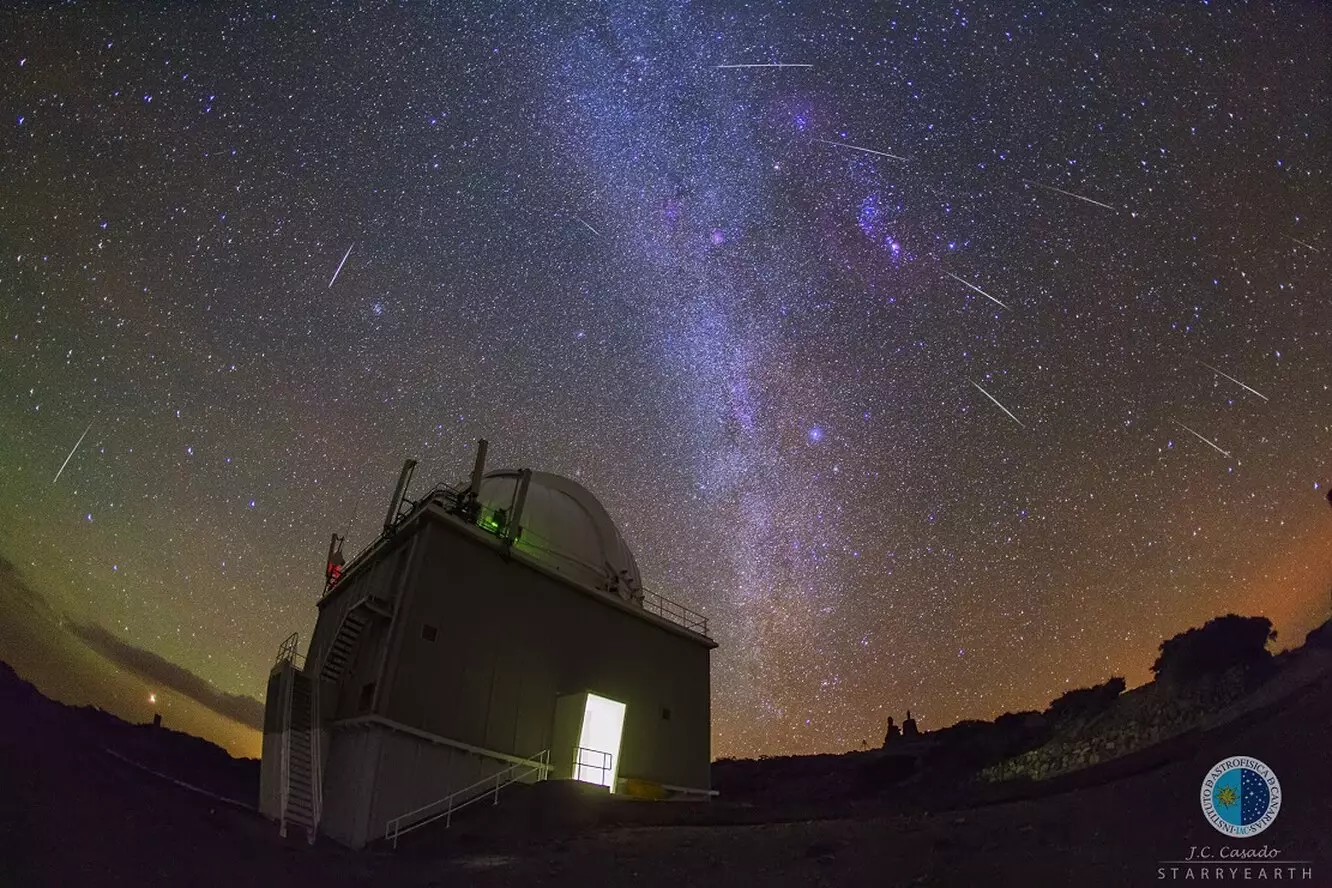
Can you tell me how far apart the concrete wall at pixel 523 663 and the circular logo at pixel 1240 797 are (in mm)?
14071

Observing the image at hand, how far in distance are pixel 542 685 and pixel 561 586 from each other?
2856 mm

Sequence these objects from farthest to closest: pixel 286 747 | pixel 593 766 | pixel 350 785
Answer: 1. pixel 593 766
2. pixel 286 747
3. pixel 350 785

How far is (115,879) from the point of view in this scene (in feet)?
31.5

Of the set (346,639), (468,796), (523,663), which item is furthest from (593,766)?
(346,639)

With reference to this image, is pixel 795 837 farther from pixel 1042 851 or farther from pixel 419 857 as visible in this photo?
pixel 419 857

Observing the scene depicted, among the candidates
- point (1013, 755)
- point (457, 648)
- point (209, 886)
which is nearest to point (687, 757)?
point (457, 648)

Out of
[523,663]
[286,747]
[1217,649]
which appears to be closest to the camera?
[286,747]

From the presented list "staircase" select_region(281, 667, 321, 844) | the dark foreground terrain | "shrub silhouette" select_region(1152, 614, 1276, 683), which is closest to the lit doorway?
the dark foreground terrain

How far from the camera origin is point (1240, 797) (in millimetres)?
12797

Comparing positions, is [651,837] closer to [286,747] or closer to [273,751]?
[286,747]

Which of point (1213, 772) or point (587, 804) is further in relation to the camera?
point (587, 804)

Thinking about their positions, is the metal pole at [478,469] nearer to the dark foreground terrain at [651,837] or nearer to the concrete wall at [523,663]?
the concrete wall at [523,663]

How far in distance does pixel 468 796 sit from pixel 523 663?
136 inches

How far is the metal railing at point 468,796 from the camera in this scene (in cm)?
1664
